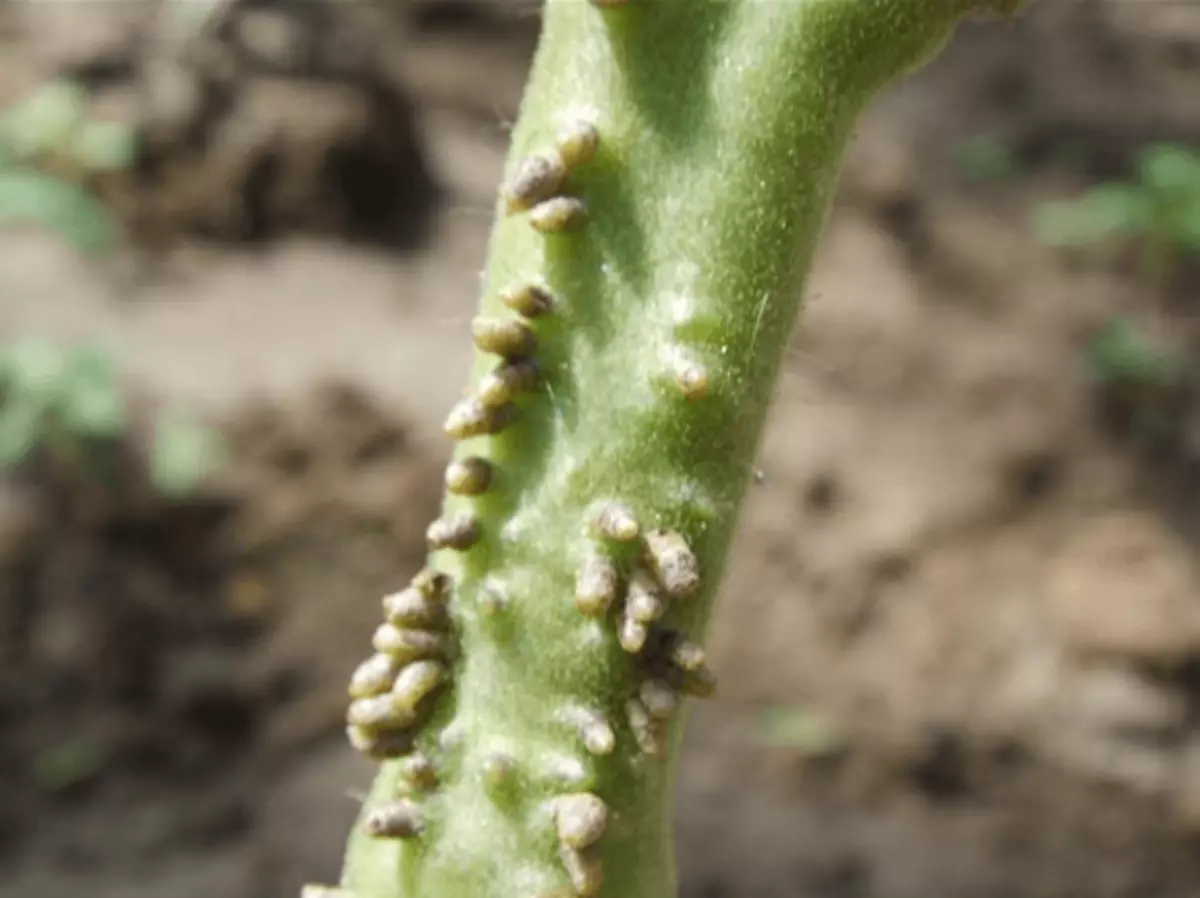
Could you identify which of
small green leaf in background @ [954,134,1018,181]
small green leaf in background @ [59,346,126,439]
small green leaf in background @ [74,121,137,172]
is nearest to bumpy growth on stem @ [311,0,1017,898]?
small green leaf in background @ [59,346,126,439]

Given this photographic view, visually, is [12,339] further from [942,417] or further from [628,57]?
[628,57]


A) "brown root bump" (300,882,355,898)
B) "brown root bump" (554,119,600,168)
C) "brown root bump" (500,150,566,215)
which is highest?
"brown root bump" (554,119,600,168)

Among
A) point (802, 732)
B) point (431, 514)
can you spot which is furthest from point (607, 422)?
point (431, 514)

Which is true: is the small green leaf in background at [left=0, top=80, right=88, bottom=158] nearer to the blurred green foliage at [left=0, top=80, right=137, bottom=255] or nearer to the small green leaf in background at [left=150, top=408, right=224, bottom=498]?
the blurred green foliage at [left=0, top=80, right=137, bottom=255]

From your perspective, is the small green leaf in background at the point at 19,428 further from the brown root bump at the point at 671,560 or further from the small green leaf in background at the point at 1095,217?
the small green leaf in background at the point at 1095,217

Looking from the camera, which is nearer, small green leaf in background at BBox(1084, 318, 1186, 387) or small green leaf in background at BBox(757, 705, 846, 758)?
small green leaf in background at BBox(757, 705, 846, 758)

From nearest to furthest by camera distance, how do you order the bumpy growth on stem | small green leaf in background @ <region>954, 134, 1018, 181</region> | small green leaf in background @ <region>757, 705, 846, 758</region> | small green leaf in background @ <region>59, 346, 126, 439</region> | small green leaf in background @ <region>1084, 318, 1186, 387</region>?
the bumpy growth on stem < small green leaf in background @ <region>757, 705, 846, 758</region> < small green leaf in background @ <region>59, 346, 126, 439</region> < small green leaf in background @ <region>1084, 318, 1186, 387</region> < small green leaf in background @ <region>954, 134, 1018, 181</region>

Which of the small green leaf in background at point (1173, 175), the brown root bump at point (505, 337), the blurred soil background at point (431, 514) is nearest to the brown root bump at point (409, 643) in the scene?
the brown root bump at point (505, 337)

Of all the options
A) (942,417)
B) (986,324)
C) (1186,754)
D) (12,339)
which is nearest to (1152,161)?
(986,324)
